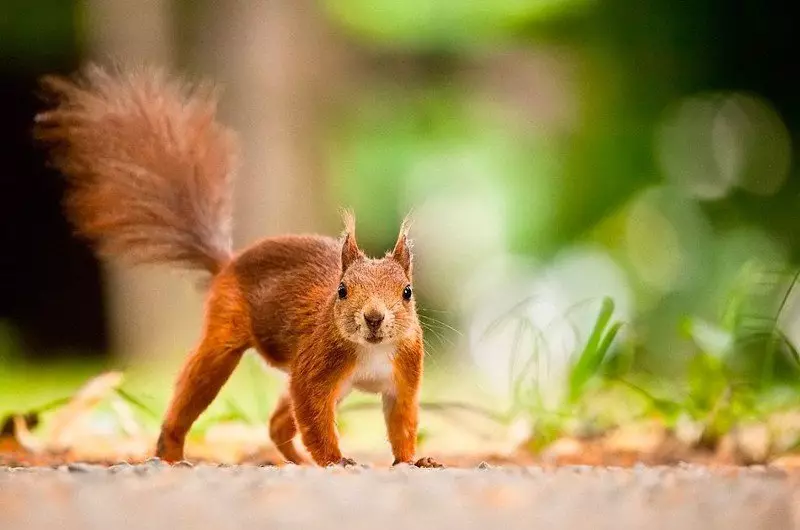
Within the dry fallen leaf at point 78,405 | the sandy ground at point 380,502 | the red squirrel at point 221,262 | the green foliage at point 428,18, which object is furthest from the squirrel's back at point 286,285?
the green foliage at point 428,18

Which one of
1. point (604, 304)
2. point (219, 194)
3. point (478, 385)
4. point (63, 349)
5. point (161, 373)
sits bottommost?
point (63, 349)

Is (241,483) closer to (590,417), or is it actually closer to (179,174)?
(179,174)

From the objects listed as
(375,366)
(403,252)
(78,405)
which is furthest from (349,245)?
(78,405)

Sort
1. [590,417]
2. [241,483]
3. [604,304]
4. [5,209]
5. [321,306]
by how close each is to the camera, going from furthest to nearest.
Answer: [5,209]
[590,417]
[604,304]
[321,306]
[241,483]

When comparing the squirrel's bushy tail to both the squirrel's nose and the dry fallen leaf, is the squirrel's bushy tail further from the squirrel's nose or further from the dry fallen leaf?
the squirrel's nose

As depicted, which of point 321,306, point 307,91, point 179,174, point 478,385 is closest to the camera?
point 321,306

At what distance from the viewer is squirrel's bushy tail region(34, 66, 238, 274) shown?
1.84 m

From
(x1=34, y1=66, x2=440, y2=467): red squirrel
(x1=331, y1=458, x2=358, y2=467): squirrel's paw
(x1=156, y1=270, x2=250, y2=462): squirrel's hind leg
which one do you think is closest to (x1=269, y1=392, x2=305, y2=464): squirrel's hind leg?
(x1=34, y1=66, x2=440, y2=467): red squirrel

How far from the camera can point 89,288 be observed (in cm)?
528

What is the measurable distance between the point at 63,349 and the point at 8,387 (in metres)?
2.38

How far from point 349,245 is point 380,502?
0.71m

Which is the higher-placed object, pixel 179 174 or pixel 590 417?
pixel 179 174

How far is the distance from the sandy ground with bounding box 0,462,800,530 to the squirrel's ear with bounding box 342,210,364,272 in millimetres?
533

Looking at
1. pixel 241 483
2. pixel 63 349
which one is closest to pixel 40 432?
pixel 241 483
